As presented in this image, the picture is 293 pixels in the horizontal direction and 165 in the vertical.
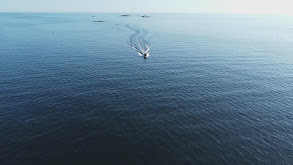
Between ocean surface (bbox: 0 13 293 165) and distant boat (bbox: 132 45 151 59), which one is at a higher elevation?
distant boat (bbox: 132 45 151 59)

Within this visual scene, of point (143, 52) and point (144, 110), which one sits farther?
point (143, 52)

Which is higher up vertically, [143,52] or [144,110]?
[143,52]

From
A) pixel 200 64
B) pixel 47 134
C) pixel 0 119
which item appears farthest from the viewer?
pixel 200 64

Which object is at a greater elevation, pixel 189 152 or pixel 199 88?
pixel 199 88

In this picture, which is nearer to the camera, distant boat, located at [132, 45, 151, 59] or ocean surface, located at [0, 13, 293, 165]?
ocean surface, located at [0, 13, 293, 165]

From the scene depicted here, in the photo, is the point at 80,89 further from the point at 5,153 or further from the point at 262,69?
the point at 262,69

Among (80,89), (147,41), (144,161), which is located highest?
(147,41)

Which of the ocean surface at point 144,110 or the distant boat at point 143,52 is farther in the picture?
the distant boat at point 143,52

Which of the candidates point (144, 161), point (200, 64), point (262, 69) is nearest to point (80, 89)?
point (144, 161)

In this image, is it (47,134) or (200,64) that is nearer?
(47,134)

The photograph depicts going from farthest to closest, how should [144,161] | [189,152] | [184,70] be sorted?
[184,70] < [189,152] < [144,161]

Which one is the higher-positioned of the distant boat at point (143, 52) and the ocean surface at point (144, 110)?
the distant boat at point (143, 52)
